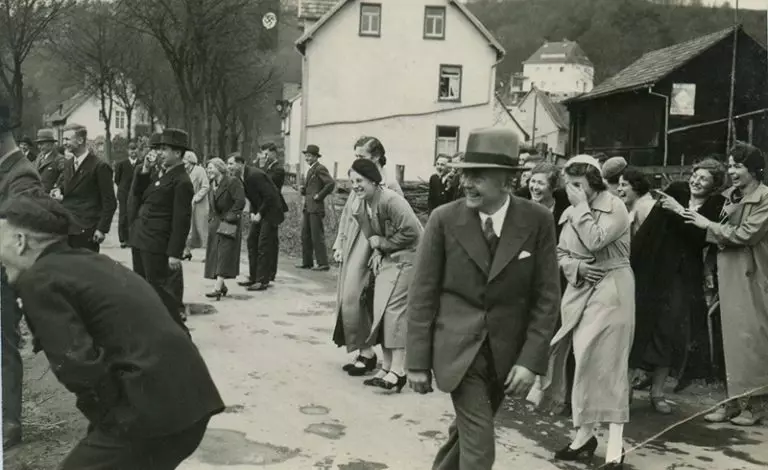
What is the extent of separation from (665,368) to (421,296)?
9.35ft

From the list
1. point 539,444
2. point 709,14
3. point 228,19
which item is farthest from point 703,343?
point 228,19

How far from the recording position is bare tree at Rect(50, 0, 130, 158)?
3.95 meters

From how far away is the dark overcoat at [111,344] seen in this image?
2488mm

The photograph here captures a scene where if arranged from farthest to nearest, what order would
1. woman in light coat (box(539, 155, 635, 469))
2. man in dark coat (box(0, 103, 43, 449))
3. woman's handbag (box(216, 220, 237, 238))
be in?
woman's handbag (box(216, 220, 237, 238))
woman in light coat (box(539, 155, 635, 469))
man in dark coat (box(0, 103, 43, 449))

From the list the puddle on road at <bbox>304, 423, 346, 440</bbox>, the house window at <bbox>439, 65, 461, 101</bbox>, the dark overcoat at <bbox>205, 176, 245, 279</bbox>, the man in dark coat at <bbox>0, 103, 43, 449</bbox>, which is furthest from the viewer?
the dark overcoat at <bbox>205, 176, 245, 279</bbox>

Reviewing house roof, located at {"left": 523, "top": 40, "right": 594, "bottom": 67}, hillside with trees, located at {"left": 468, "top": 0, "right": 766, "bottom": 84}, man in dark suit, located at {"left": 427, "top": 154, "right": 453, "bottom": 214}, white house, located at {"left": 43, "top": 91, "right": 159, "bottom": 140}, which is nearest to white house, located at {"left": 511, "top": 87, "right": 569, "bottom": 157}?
house roof, located at {"left": 523, "top": 40, "right": 594, "bottom": 67}

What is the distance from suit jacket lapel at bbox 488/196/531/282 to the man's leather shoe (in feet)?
7.55

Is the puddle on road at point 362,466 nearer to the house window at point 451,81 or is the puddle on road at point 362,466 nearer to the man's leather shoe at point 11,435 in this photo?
the man's leather shoe at point 11,435

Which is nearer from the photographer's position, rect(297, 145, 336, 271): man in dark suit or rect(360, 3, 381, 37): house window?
rect(360, 3, 381, 37): house window

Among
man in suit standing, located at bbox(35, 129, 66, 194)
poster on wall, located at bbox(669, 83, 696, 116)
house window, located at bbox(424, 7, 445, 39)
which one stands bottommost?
man in suit standing, located at bbox(35, 129, 66, 194)

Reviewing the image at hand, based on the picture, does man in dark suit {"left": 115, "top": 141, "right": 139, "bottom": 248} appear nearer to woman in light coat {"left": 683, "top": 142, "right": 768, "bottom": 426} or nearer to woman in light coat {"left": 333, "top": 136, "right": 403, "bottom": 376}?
woman in light coat {"left": 333, "top": 136, "right": 403, "bottom": 376}

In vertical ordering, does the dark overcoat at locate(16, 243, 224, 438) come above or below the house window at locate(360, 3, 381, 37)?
below

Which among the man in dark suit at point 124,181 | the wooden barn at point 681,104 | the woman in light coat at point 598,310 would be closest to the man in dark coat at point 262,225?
the man in dark suit at point 124,181

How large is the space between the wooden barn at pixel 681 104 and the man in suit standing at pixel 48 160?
3431 millimetres
